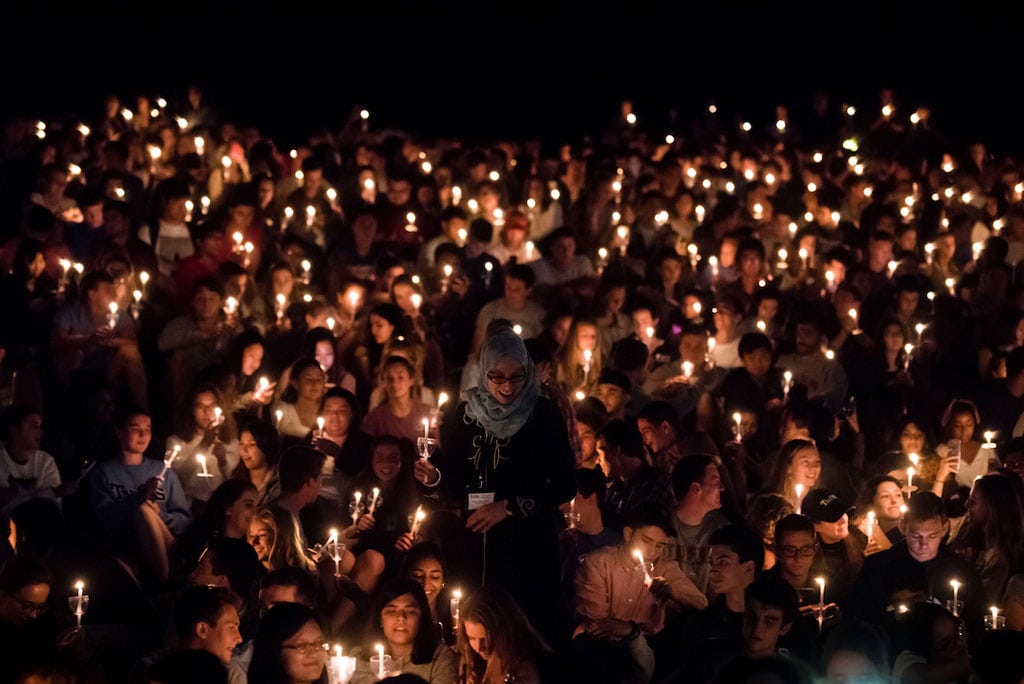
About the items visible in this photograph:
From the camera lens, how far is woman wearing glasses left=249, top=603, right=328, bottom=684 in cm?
598

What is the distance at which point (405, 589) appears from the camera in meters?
7.05

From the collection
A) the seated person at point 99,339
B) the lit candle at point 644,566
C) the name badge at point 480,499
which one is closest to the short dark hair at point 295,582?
the name badge at point 480,499

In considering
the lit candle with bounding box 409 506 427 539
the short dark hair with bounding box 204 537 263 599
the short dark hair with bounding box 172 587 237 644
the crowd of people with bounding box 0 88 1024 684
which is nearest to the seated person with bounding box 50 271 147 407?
the crowd of people with bounding box 0 88 1024 684

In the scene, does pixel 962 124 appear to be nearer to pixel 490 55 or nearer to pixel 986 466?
pixel 490 55

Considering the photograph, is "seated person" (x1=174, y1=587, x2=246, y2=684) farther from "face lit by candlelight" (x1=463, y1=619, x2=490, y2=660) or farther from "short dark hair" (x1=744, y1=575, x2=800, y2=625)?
"short dark hair" (x1=744, y1=575, x2=800, y2=625)

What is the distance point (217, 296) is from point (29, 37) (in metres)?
14.6

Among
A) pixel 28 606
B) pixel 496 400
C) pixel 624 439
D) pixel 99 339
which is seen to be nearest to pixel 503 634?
pixel 496 400

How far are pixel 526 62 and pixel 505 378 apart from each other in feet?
71.0

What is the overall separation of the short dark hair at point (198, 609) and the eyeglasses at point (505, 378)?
1.35 metres

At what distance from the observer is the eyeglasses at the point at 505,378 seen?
642 cm

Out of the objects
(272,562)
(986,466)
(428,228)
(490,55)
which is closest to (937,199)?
(428,228)

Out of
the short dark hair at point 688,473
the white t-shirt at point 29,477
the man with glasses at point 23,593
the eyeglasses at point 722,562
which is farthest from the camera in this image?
the white t-shirt at point 29,477

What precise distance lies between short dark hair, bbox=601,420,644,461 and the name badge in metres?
2.71

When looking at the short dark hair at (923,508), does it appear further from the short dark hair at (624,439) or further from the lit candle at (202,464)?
the lit candle at (202,464)
